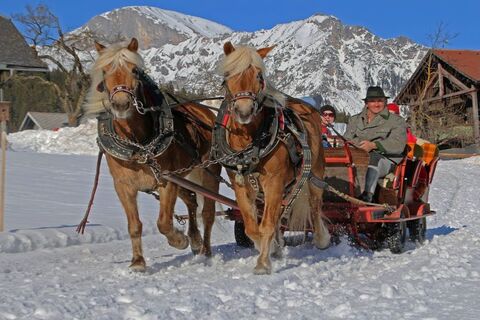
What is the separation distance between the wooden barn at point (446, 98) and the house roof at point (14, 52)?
61.2ft

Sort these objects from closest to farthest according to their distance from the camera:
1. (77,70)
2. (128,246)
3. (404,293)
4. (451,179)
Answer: (404,293) → (128,246) → (451,179) → (77,70)

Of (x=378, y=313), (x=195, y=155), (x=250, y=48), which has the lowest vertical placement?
(x=378, y=313)

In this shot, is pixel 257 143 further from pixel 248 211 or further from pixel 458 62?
pixel 458 62

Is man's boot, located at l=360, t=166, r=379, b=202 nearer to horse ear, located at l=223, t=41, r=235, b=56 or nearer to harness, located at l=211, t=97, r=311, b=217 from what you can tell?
harness, located at l=211, t=97, r=311, b=217

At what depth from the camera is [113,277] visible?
522cm

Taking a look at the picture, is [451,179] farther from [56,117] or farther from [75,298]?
[56,117]

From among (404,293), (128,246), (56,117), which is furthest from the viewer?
(56,117)

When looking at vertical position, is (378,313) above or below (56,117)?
below

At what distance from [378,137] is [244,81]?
3.02 meters

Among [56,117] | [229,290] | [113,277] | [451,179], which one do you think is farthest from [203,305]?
[56,117]

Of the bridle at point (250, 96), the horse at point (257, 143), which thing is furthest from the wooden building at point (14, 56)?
the bridle at point (250, 96)

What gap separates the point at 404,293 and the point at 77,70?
42735 mm

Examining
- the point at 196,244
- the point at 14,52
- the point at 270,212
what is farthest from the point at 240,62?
the point at 14,52

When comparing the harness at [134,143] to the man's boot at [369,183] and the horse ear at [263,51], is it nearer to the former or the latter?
the horse ear at [263,51]
